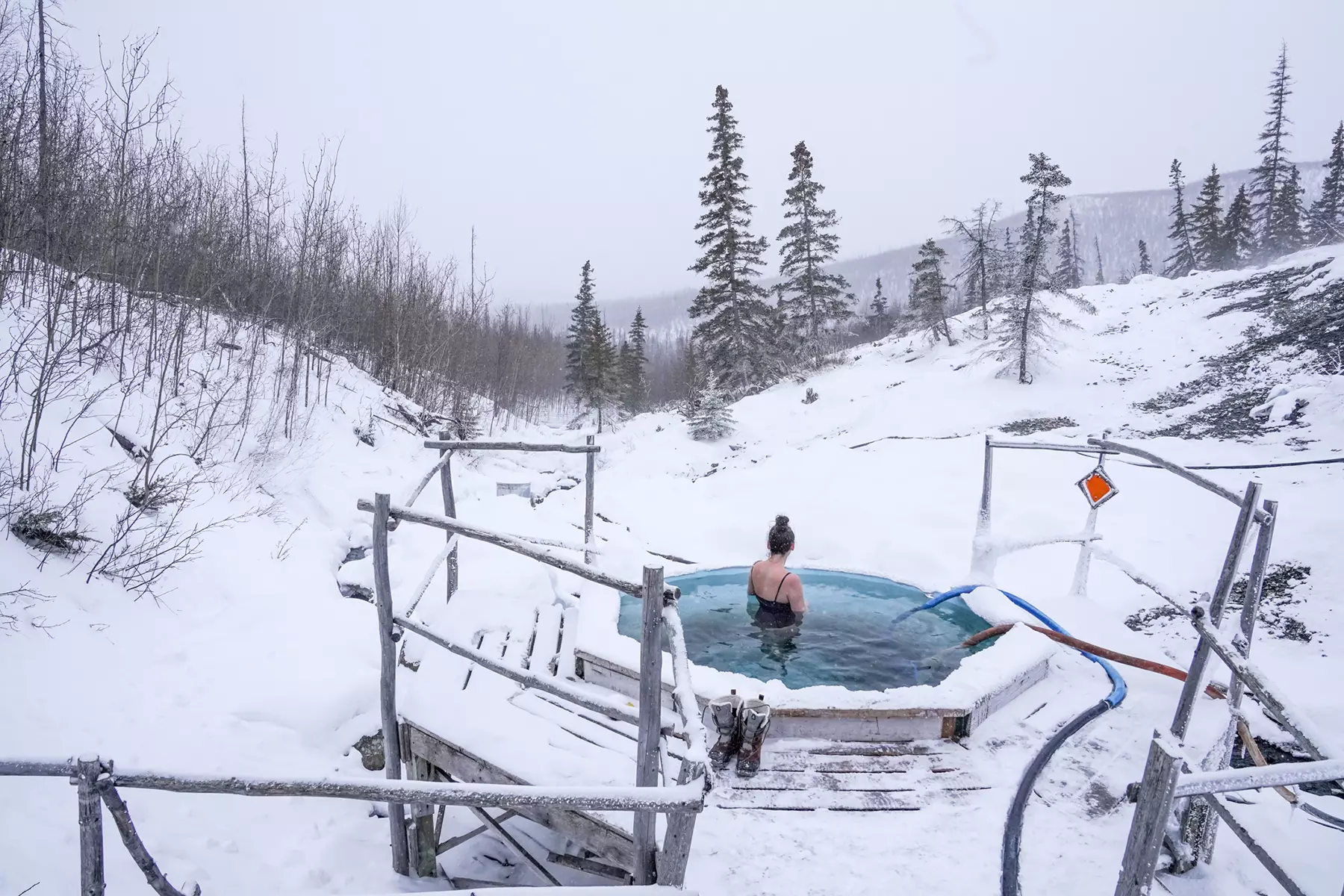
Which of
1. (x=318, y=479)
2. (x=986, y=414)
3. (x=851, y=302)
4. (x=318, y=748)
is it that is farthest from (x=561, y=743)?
(x=851, y=302)

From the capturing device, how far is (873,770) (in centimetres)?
390

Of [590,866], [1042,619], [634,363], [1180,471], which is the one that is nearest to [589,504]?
[590,866]

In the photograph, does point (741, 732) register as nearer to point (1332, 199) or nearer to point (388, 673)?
point (388, 673)

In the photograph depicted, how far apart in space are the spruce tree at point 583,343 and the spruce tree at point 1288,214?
43.8m

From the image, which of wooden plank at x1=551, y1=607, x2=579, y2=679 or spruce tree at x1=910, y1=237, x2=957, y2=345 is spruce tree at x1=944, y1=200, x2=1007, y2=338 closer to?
spruce tree at x1=910, y1=237, x2=957, y2=345

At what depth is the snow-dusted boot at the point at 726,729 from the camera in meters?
3.87

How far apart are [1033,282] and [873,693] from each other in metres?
21.5

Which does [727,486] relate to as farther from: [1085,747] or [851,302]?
[851,302]

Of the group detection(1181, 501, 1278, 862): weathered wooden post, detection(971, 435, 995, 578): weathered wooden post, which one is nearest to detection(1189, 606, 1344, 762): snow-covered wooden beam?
detection(1181, 501, 1278, 862): weathered wooden post

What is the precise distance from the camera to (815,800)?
3.62 meters

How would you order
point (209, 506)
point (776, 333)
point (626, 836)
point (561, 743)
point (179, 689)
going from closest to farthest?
1. point (626, 836)
2. point (561, 743)
3. point (179, 689)
4. point (209, 506)
5. point (776, 333)

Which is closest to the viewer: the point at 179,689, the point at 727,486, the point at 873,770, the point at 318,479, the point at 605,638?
the point at 873,770

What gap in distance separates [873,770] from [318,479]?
356 inches

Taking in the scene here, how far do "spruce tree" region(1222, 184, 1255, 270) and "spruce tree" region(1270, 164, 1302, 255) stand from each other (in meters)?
2.03
